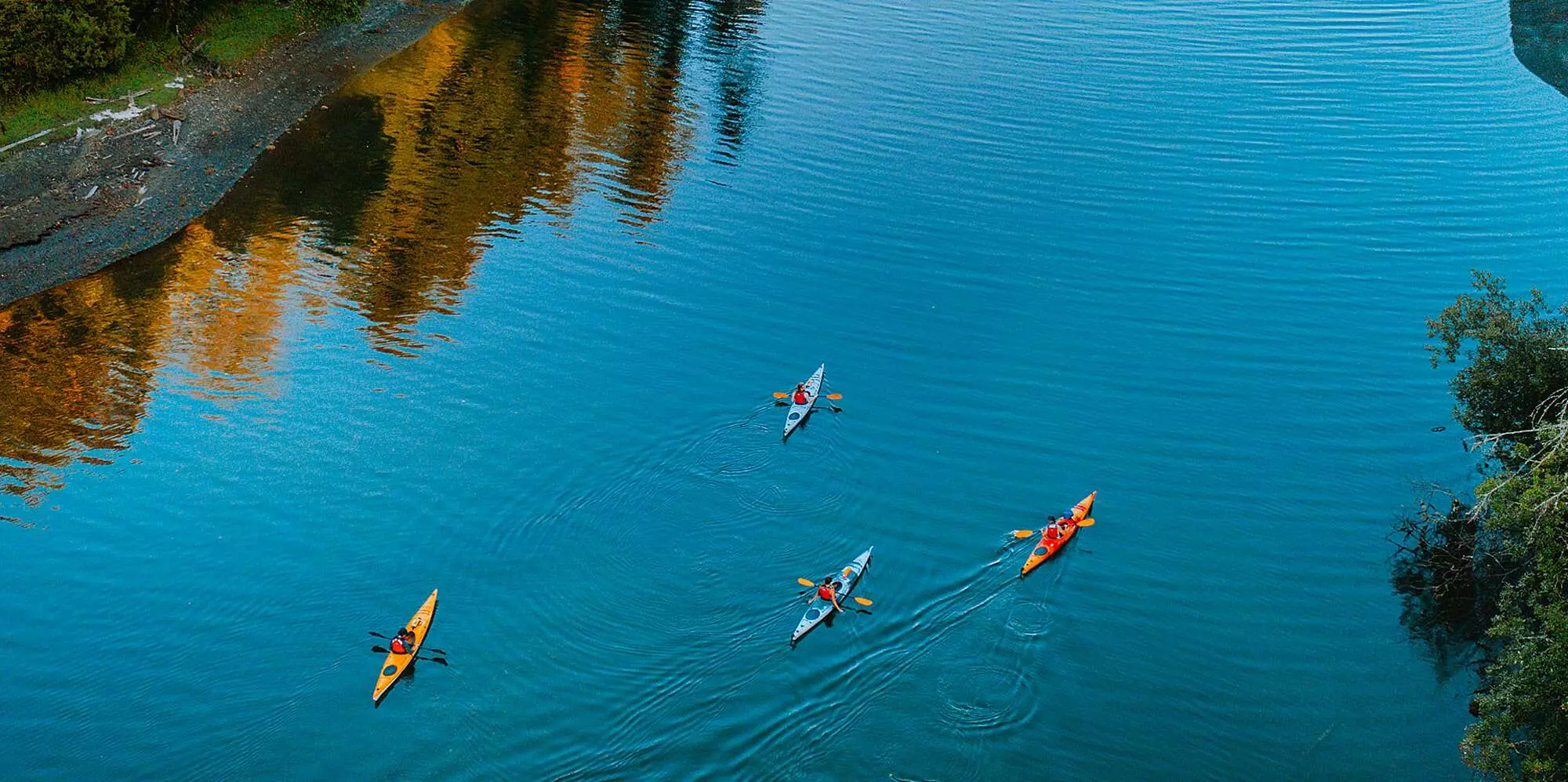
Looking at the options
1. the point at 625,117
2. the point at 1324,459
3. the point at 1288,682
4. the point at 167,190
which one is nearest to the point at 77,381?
the point at 167,190

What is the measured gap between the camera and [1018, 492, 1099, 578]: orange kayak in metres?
37.5

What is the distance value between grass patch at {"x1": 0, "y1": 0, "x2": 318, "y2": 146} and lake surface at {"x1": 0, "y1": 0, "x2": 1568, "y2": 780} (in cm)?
721

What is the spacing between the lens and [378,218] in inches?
2371

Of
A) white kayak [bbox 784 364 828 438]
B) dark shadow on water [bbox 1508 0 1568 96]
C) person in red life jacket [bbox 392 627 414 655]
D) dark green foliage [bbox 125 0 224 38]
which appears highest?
dark shadow on water [bbox 1508 0 1568 96]

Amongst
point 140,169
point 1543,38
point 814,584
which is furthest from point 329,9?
point 1543,38

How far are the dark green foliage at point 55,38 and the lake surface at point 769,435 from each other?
10114 mm

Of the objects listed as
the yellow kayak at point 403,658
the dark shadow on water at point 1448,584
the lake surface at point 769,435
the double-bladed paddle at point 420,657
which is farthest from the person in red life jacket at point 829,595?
the dark shadow on water at point 1448,584

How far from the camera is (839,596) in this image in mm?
35750

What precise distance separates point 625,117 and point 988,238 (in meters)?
27.2

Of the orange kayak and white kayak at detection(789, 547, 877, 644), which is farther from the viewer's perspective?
the orange kayak

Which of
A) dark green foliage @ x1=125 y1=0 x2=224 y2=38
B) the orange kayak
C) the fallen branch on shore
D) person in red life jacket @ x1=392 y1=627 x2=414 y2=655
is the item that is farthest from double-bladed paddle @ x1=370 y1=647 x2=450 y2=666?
dark green foliage @ x1=125 y1=0 x2=224 y2=38

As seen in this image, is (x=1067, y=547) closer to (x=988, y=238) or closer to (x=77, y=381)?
(x=988, y=238)

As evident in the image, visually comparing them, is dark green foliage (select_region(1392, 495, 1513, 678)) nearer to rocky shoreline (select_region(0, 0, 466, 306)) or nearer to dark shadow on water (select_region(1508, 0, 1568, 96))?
dark shadow on water (select_region(1508, 0, 1568, 96))

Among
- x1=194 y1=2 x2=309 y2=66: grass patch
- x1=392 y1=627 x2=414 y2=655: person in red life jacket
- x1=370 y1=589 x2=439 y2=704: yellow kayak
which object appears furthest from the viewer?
x1=194 y1=2 x2=309 y2=66: grass patch
